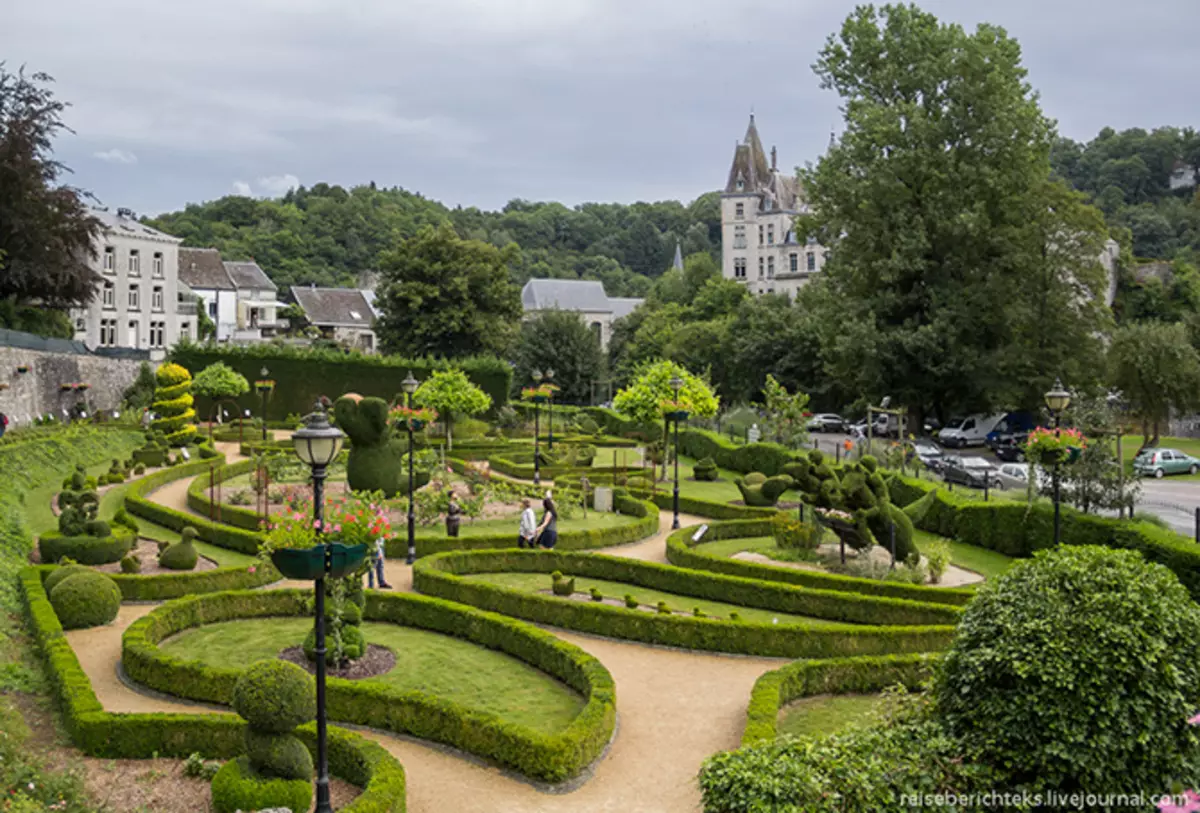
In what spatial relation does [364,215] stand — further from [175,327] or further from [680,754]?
[680,754]

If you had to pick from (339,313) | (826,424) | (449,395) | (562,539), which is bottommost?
(562,539)

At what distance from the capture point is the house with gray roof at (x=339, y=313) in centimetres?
8219

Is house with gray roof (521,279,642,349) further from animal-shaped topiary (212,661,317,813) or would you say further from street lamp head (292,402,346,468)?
animal-shaped topiary (212,661,317,813)

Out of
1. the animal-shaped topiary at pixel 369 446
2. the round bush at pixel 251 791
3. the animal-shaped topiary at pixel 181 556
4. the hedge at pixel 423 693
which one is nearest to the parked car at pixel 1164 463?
the animal-shaped topiary at pixel 369 446

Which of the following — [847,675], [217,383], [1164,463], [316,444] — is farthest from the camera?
[217,383]

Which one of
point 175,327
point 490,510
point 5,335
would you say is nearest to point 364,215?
point 175,327

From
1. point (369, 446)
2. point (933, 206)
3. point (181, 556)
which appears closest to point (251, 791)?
point (181, 556)

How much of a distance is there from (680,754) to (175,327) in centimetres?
5635

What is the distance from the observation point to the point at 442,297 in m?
61.1

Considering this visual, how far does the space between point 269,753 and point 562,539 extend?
43.5 ft

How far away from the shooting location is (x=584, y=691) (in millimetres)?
12875

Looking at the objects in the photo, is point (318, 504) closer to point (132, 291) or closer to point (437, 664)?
point (437, 664)

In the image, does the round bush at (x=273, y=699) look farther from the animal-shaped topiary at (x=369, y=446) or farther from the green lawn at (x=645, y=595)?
the animal-shaped topiary at (x=369, y=446)

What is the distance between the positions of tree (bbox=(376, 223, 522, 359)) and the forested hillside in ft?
40.0
